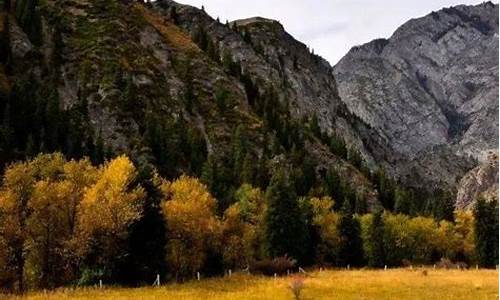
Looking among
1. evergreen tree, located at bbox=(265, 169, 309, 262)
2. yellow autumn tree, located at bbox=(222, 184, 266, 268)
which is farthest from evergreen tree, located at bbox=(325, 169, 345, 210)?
evergreen tree, located at bbox=(265, 169, 309, 262)

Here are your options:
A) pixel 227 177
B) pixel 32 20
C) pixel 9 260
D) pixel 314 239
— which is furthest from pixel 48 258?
pixel 32 20

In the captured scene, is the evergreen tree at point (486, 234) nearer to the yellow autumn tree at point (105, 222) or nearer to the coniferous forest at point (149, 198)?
the coniferous forest at point (149, 198)

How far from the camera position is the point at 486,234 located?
12100 centimetres

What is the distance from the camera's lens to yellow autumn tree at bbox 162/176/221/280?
75250 mm

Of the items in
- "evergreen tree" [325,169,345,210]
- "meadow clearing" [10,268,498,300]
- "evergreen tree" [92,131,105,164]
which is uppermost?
"evergreen tree" [92,131,105,164]

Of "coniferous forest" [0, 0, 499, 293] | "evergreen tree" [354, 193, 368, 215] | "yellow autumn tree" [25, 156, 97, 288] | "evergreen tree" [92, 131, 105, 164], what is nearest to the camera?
"yellow autumn tree" [25, 156, 97, 288]

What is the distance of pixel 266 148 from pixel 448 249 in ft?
233

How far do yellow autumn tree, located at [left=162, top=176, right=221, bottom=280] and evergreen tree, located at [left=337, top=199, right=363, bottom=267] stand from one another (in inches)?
1402

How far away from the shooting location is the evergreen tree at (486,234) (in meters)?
120

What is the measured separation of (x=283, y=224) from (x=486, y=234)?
47949 mm

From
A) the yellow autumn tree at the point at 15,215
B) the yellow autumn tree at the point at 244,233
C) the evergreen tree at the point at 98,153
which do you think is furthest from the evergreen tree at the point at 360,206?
the yellow autumn tree at the point at 15,215

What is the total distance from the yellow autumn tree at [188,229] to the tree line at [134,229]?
0.14 m

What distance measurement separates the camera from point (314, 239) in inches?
4449

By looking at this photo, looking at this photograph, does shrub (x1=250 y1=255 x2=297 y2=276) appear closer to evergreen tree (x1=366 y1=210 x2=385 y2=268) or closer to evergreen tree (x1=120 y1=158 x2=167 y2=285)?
evergreen tree (x1=120 y1=158 x2=167 y2=285)
